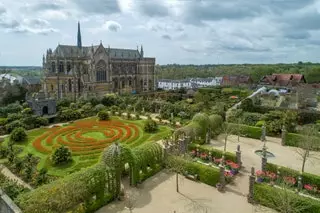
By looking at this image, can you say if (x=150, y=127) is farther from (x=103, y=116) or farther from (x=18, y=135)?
(x=18, y=135)

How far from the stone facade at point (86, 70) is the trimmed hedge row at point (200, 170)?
127ft

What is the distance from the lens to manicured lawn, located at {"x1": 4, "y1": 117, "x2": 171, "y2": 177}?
2266cm

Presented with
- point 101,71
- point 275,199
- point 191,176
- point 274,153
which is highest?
point 101,71

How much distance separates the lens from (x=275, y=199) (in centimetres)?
1502

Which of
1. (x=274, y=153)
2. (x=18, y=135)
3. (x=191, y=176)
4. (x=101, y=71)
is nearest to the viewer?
(x=191, y=176)

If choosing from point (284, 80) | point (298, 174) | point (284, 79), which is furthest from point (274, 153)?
point (284, 79)

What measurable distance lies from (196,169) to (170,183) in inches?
95.0

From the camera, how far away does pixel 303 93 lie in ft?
150

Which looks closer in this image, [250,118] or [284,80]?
[250,118]

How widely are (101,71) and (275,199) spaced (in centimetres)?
5488

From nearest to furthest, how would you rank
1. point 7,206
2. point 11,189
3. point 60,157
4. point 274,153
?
point 7,206, point 11,189, point 60,157, point 274,153

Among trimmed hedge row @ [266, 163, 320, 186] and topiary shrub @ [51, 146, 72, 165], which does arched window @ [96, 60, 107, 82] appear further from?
trimmed hedge row @ [266, 163, 320, 186]

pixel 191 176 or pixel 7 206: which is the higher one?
pixel 7 206

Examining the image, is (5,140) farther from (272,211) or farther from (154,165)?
(272,211)
